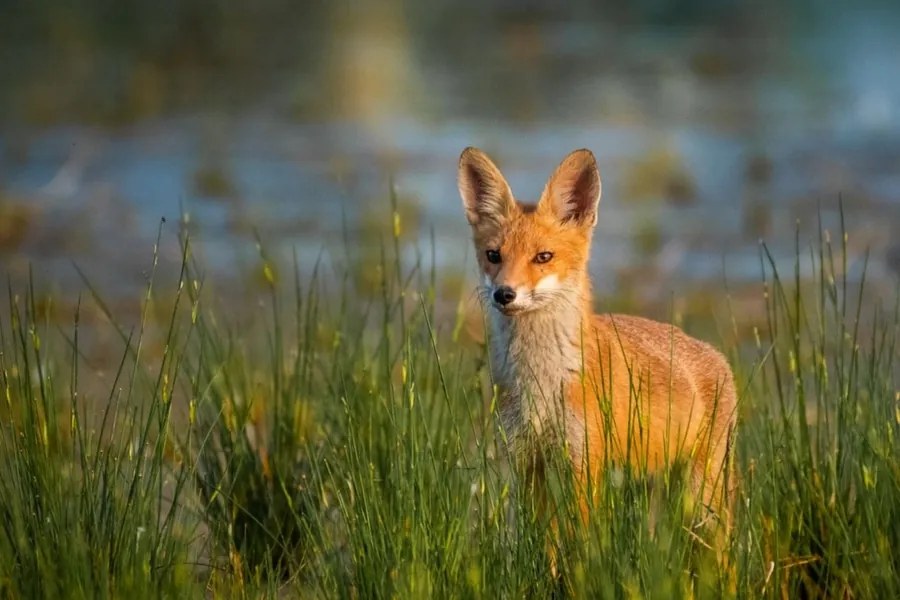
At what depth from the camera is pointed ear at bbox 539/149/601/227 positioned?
589 centimetres

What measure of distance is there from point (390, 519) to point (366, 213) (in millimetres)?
8689

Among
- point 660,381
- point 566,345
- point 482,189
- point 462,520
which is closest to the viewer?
point 462,520

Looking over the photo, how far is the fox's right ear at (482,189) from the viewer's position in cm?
600

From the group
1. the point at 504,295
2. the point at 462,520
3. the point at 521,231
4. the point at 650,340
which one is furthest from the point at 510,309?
the point at 462,520

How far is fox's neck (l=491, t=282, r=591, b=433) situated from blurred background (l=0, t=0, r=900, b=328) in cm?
322

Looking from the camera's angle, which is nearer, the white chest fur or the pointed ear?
the white chest fur

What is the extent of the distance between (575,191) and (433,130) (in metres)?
10.8

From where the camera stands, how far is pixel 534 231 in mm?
5926

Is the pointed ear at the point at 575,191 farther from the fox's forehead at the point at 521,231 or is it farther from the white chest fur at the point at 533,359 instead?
the white chest fur at the point at 533,359

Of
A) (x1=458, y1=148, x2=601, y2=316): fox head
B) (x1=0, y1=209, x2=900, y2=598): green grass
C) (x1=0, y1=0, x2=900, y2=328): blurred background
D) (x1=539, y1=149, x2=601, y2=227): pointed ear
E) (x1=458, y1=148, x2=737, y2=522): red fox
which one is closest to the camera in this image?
(x1=0, y1=209, x2=900, y2=598): green grass

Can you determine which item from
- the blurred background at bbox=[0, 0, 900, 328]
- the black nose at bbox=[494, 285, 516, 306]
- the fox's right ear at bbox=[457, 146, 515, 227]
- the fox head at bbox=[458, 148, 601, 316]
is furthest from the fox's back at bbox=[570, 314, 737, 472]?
the blurred background at bbox=[0, 0, 900, 328]

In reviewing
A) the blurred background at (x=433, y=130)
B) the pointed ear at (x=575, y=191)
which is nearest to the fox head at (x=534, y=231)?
the pointed ear at (x=575, y=191)

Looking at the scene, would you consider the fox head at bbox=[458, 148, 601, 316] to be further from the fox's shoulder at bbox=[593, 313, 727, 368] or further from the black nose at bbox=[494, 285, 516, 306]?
the fox's shoulder at bbox=[593, 313, 727, 368]

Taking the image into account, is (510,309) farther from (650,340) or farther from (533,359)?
(650,340)
